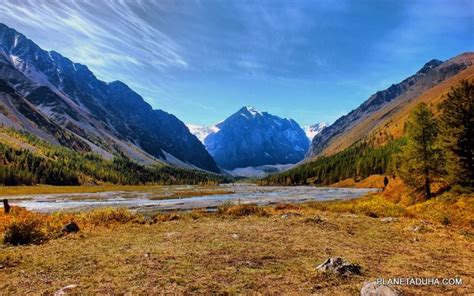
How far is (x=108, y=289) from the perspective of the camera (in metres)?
11.1

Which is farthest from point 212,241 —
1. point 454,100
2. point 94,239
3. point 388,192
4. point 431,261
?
point 388,192

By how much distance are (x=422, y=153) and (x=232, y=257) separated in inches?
1693

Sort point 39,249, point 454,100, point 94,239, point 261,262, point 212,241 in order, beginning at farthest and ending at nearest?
point 454,100 < point 94,239 < point 212,241 < point 39,249 < point 261,262

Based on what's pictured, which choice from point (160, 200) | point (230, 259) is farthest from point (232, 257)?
point (160, 200)

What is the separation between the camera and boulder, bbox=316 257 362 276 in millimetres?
12820

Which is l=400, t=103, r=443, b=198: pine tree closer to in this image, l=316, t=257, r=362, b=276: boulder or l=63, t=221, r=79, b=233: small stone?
l=316, t=257, r=362, b=276: boulder

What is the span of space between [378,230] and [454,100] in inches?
976

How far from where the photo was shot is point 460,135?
39.8 meters

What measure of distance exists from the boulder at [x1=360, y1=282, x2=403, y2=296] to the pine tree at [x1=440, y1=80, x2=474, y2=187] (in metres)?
34.2

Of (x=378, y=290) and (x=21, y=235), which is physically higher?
(x=378, y=290)

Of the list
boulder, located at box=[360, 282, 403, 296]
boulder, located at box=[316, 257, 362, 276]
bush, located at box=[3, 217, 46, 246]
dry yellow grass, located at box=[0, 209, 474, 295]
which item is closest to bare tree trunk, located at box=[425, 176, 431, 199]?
dry yellow grass, located at box=[0, 209, 474, 295]

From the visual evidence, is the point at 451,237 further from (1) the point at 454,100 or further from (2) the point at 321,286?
(1) the point at 454,100

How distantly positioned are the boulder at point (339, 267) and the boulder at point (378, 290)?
2.15 metres

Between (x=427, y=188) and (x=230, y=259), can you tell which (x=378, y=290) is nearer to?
(x=230, y=259)
